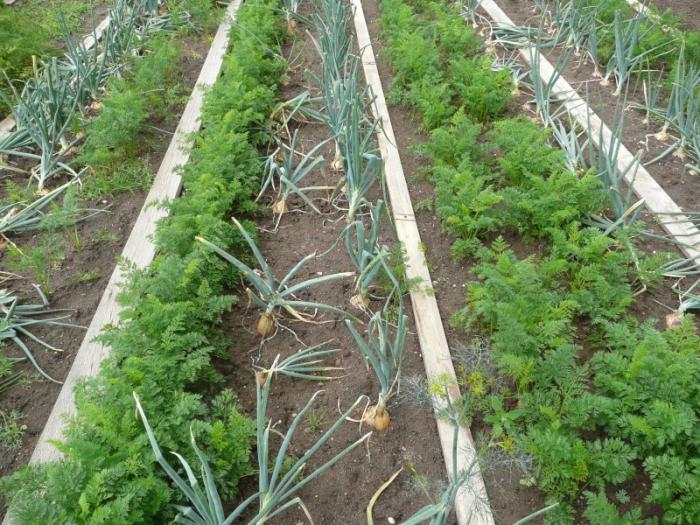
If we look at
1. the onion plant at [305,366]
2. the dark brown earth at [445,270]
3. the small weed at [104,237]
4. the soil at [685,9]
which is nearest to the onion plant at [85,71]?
the small weed at [104,237]

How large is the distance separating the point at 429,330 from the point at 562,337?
54 cm

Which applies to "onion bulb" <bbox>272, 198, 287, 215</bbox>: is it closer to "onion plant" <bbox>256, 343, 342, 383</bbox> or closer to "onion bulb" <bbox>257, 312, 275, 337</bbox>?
"onion bulb" <bbox>257, 312, 275, 337</bbox>

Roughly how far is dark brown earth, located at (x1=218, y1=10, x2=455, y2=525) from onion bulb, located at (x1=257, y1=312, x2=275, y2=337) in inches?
1.7

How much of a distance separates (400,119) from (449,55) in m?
0.74

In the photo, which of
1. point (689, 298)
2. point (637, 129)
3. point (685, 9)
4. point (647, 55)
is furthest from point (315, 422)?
point (685, 9)

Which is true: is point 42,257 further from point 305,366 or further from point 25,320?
point 305,366

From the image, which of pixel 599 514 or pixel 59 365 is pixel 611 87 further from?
pixel 59 365

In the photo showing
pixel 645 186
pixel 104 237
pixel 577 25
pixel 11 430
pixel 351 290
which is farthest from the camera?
pixel 577 25

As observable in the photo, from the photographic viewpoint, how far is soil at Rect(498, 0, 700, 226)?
116 inches

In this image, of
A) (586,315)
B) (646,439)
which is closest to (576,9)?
(586,315)

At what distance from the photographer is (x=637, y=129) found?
343 centimetres

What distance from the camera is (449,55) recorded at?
3895mm

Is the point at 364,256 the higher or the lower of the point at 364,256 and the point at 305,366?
the higher

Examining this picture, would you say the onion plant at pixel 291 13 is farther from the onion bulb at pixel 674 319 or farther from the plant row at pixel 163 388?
the onion bulb at pixel 674 319
